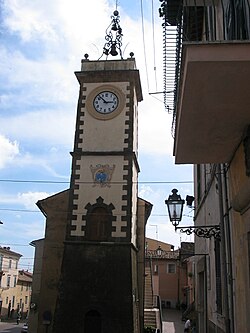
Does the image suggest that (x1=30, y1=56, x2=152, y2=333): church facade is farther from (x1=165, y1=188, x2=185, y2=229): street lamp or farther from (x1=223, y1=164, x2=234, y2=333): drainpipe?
(x1=223, y1=164, x2=234, y2=333): drainpipe

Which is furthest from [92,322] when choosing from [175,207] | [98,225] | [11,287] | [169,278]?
[11,287]

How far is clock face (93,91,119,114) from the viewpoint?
68.9ft

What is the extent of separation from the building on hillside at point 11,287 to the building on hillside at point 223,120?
49.6 meters

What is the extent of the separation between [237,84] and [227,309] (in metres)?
3.48

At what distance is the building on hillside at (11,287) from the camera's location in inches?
2071

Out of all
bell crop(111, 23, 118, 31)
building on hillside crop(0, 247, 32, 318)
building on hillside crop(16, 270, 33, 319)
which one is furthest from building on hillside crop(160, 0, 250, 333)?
building on hillside crop(16, 270, 33, 319)

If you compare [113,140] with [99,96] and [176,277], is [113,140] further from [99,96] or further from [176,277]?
[176,277]

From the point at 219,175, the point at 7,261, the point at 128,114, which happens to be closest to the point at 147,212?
the point at 128,114

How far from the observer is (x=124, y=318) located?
1741 cm

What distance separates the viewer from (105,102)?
69.0 feet

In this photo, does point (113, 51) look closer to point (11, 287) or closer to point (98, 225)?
point (98, 225)

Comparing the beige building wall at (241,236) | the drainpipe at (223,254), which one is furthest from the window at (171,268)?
the beige building wall at (241,236)

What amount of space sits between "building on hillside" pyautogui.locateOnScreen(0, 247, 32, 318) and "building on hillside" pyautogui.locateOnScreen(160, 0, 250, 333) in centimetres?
4964

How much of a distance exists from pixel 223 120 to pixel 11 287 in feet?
185
